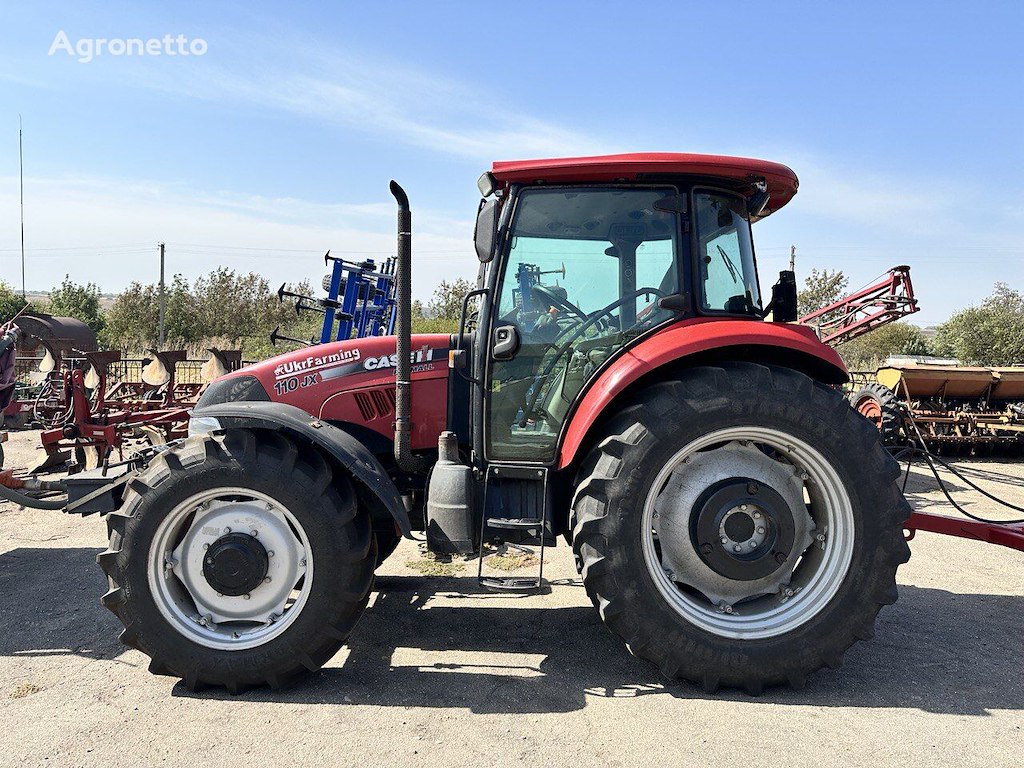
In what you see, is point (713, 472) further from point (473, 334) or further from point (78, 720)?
point (78, 720)

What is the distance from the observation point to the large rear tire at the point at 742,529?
9.77 ft

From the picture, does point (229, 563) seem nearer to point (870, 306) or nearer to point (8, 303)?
point (870, 306)

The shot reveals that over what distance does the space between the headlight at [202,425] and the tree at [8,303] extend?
29550 millimetres

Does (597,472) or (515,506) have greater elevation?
(597,472)

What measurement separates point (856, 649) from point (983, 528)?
105cm

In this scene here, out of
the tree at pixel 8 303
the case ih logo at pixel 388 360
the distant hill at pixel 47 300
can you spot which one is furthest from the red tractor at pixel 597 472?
the distant hill at pixel 47 300

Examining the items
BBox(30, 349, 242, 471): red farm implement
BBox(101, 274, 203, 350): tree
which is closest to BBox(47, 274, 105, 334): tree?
BBox(101, 274, 203, 350): tree

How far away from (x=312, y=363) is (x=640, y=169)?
1923mm

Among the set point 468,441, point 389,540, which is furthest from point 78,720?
point 468,441

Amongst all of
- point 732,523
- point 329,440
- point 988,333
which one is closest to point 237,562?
point 329,440

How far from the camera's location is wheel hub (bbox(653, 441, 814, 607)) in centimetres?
312

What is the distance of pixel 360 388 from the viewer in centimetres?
361

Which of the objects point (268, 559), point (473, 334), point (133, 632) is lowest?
point (133, 632)

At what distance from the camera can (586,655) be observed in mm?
3410
